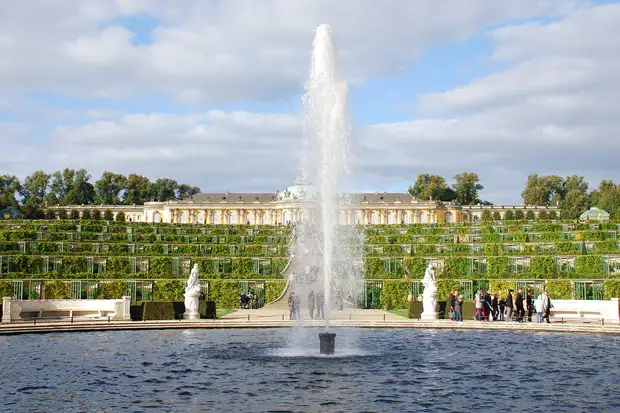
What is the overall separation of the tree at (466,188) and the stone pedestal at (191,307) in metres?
135

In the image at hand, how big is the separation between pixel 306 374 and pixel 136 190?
493ft

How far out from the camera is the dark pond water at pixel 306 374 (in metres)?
15.0

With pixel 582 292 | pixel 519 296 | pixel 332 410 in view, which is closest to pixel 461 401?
pixel 332 410

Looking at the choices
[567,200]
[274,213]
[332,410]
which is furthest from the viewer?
[274,213]

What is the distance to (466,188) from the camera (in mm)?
162250

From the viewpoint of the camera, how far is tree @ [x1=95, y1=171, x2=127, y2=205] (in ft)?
519

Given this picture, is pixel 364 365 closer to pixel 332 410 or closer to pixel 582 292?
pixel 332 410

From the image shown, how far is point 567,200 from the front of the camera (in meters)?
131

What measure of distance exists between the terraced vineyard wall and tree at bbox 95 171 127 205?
92.2m

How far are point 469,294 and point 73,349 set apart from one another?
26003 mm

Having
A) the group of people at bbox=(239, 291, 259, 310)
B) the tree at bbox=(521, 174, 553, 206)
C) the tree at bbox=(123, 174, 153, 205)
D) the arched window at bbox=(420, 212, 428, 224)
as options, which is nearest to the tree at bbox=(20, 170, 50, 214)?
the tree at bbox=(123, 174, 153, 205)

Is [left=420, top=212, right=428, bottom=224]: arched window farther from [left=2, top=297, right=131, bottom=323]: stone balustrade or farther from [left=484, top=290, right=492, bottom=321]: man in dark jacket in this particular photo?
[left=2, top=297, right=131, bottom=323]: stone balustrade

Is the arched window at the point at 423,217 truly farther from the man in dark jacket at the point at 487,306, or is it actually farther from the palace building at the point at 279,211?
the man in dark jacket at the point at 487,306

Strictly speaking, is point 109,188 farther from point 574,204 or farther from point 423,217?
point 574,204
